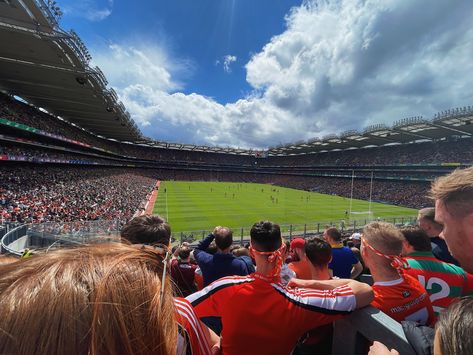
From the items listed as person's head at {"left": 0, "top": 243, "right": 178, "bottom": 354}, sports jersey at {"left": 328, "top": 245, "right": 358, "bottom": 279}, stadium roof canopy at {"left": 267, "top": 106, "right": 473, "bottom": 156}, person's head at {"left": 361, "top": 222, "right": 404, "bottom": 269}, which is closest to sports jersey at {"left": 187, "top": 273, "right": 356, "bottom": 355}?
person's head at {"left": 361, "top": 222, "right": 404, "bottom": 269}

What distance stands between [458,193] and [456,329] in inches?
51.8

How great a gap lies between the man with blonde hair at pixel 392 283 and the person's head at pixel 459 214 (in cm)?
46

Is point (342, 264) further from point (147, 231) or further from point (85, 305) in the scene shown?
point (85, 305)

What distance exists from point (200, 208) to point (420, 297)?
32.0m

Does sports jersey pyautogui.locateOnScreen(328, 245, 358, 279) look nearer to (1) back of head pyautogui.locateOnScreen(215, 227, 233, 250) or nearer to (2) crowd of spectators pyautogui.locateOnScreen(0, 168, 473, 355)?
(2) crowd of spectators pyautogui.locateOnScreen(0, 168, 473, 355)

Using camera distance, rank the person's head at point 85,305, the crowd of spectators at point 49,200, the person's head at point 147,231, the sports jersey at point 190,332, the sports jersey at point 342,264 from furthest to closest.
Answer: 1. the crowd of spectators at point 49,200
2. the sports jersey at point 342,264
3. the person's head at point 147,231
4. the sports jersey at point 190,332
5. the person's head at point 85,305

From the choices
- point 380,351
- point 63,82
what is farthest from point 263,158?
point 380,351

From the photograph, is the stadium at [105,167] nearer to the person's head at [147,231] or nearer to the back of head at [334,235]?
the person's head at [147,231]

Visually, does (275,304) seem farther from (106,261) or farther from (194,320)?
(106,261)

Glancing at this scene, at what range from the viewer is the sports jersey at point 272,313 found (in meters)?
1.95

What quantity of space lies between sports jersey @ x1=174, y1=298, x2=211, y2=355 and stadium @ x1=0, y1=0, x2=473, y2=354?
2.24 feet

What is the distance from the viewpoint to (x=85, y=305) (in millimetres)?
775

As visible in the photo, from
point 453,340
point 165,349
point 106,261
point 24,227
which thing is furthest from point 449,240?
point 24,227

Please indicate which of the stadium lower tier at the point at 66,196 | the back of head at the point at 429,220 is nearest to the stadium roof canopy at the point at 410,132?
the stadium lower tier at the point at 66,196
